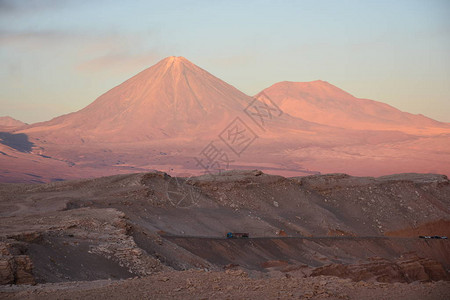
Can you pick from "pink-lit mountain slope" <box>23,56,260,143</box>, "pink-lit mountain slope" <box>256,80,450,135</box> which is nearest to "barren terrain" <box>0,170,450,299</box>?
"pink-lit mountain slope" <box>23,56,260,143</box>

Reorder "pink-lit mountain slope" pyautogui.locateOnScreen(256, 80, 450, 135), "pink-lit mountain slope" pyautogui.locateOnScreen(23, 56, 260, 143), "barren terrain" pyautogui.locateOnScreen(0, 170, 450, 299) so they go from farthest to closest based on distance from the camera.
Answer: "pink-lit mountain slope" pyautogui.locateOnScreen(256, 80, 450, 135), "pink-lit mountain slope" pyautogui.locateOnScreen(23, 56, 260, 143), "barren terrain" pyautogui.locateOnScreen(0, 170, 450, 299)

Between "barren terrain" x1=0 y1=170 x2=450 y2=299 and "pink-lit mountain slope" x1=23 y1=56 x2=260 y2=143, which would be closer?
"barren terrain" x1=0 y1=170 x2=450 y2=299

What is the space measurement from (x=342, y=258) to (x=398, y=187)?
1299 cm

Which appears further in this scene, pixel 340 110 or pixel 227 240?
pixel 340 110

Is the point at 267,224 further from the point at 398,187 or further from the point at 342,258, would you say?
the point at 398,187

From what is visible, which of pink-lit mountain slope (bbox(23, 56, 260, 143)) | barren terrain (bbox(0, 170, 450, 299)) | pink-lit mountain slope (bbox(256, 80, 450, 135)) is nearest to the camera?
barren terrain (bbox(0, 170, 450, 299))

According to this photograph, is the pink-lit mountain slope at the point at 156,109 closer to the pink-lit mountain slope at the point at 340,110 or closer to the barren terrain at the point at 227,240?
the pink-lit mountain slope at the point at 340,110

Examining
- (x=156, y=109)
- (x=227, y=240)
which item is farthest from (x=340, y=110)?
(x=227, y=240)

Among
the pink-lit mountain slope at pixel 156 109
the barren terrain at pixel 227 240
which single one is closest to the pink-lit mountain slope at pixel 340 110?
the pink-lit mountain slope at pixel 156 109

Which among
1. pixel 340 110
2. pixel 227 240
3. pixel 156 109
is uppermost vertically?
pixel 156 109

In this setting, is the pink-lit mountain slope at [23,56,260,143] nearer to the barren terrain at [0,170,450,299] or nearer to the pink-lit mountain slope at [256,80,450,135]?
the pink-lit mountain slope at [256,80,450,135]

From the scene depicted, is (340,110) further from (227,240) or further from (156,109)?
(227,240)

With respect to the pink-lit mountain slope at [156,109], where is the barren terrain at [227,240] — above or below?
below

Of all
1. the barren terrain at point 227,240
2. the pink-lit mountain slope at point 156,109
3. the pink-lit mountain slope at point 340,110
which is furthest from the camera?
the pink-lit mountain slope at point 340,110
